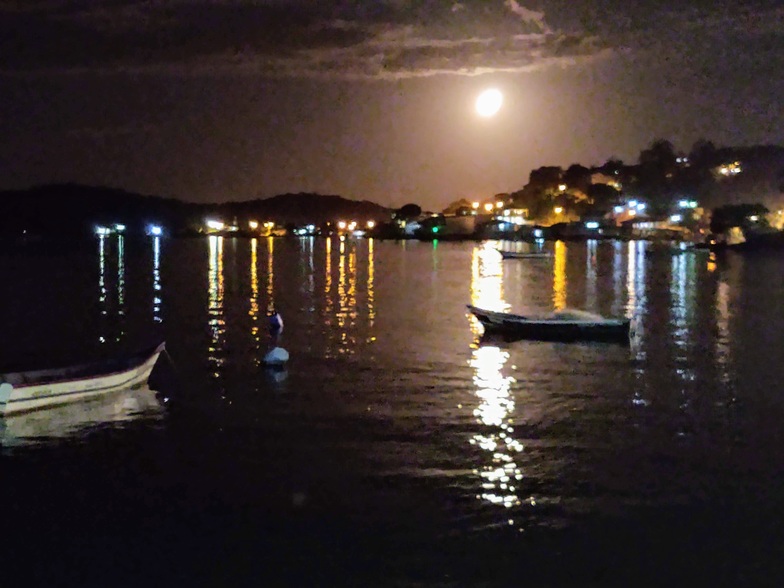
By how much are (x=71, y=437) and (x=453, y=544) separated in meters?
7.94

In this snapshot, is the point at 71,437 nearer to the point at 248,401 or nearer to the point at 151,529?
the point at 248,401

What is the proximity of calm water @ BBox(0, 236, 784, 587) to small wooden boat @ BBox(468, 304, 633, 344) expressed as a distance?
32.1 inches

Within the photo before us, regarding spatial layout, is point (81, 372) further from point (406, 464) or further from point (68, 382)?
point (406, 464)

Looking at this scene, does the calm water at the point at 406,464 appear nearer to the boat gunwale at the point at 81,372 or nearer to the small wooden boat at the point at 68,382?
the small wooden boat at the point at 68,382

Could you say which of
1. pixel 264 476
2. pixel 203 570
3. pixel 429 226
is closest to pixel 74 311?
pixel 264 476

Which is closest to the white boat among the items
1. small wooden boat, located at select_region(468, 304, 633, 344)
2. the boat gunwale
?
the boat gunwale

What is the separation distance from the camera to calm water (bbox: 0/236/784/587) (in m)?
10.0

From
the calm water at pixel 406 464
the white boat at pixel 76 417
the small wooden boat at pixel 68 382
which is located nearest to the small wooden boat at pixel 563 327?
Answer: the calm water at pixel 406 464

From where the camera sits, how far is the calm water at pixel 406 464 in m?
10.0

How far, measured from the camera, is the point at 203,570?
31.9 feet

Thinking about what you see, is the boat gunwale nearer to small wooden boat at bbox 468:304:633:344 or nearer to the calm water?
the calm water

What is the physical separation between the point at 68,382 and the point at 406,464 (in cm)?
758

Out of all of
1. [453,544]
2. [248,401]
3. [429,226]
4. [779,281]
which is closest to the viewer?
[453,544]

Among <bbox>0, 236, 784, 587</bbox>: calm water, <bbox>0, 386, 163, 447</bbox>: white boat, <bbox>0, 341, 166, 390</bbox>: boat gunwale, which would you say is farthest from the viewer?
<bbox>0, 341, 166, 390</bbox>: boat gunwale
